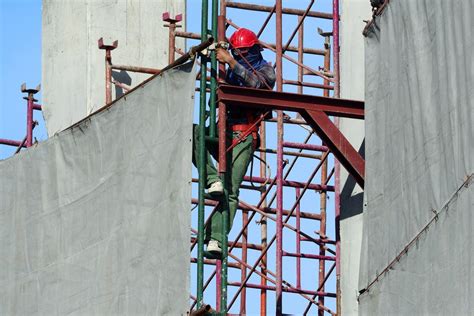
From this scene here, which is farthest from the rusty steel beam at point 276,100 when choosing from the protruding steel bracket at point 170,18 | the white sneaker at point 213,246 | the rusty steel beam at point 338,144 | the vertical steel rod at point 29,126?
the vertical steel rod at point 29,126

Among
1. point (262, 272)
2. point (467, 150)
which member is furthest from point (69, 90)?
point (467, 150)

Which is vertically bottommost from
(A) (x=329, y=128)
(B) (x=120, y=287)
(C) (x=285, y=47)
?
(B) (x=120, y=287)

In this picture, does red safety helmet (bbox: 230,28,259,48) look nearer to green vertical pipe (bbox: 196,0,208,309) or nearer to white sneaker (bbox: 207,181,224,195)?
green vertical pipe (bbox: 196,0,208,309)

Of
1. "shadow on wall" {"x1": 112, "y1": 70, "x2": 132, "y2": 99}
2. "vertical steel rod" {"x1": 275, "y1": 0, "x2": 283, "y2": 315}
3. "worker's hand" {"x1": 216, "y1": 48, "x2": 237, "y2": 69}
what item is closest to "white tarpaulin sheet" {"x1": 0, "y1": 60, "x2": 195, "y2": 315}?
"worker's hand" {"x1": 216, "y1": 48, "x2": 237, "y2": 69}

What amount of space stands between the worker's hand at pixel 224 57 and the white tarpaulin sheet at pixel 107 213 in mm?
737

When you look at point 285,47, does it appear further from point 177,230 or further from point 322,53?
point 177,230

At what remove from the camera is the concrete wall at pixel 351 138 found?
89.0ft

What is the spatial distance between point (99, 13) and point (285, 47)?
91.6 inches

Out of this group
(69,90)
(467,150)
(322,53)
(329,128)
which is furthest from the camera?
(322,53)

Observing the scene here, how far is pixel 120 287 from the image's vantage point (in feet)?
88.4

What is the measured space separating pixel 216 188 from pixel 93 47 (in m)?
3.99

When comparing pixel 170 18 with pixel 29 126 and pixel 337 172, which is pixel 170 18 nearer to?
pixel 337 172

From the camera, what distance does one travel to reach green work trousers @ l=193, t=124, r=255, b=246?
2645 centimetres

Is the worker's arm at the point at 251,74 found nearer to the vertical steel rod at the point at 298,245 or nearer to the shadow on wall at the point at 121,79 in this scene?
the shadow on wall at the point at 121,79
